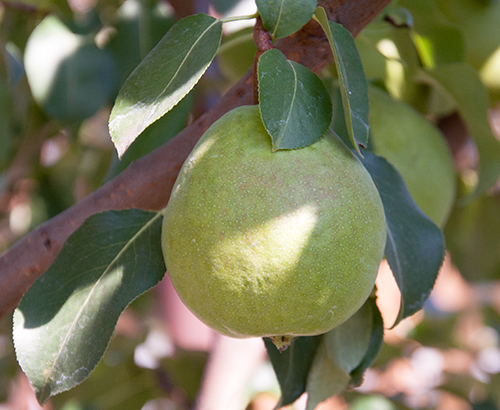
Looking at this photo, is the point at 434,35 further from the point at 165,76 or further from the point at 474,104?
the point at 165,76

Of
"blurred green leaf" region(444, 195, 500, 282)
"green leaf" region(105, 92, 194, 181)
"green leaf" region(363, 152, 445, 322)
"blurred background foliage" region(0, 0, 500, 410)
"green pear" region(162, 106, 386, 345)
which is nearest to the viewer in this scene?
"green pear" region(162, 106, 386, 345)

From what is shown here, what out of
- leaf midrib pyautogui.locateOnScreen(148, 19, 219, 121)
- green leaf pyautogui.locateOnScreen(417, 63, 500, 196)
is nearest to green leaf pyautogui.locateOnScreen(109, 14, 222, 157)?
leaf midrib pyautogui.locateOnScreen(148, 19, 219, 121)

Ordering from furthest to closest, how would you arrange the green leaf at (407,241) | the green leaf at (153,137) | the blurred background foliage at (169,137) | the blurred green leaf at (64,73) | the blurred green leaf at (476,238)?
the blurred green leaf at (476,238)
the blurred green leaf at (64,73)
the blurred background foliage at (169,137)
the green leaf at (153,137)
the green leaf at (407,241)

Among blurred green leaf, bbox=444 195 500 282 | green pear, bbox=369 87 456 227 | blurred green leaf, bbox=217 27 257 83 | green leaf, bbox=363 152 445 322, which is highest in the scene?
blurred green leaf, bbox=217 27 257 83

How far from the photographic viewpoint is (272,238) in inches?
13.5

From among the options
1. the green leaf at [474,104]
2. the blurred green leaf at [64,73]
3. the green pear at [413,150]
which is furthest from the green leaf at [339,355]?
the blurred green leaf at [64,73]

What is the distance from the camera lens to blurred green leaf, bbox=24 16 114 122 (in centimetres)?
88

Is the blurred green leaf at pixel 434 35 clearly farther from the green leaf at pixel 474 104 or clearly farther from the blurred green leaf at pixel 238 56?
the blurred green leaf at pixel 238 56

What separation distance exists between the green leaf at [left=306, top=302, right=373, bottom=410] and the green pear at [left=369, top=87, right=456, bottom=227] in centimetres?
24

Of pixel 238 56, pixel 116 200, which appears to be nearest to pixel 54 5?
pixel 238 56

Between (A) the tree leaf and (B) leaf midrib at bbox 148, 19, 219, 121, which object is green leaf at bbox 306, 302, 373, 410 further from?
(B) leaf midrib at bbox 148, 19, 219, 121

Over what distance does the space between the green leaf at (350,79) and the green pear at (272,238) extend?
0.09ft

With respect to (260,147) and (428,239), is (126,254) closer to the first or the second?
(260,147)

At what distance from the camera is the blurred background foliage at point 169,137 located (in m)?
0.74
